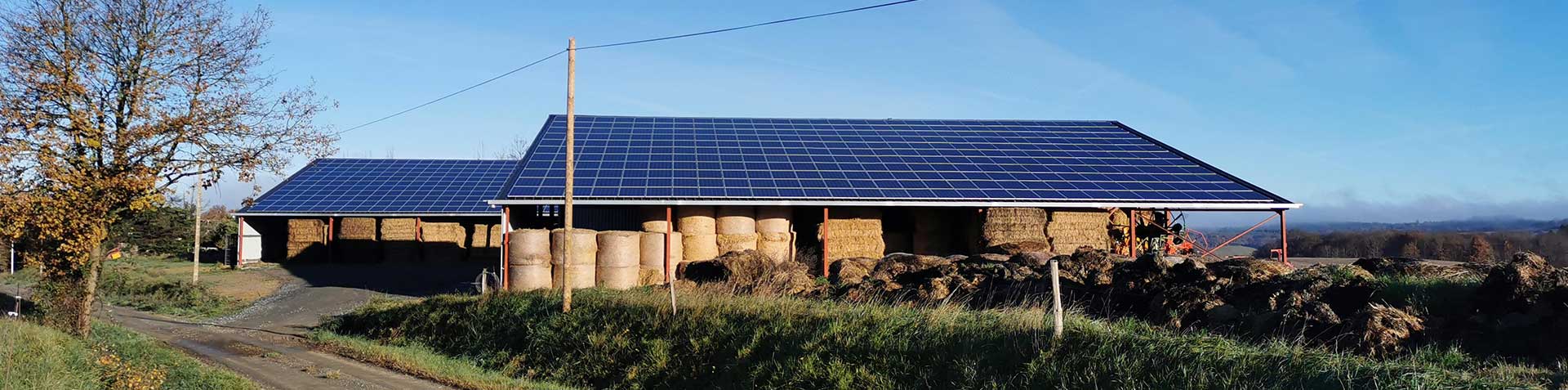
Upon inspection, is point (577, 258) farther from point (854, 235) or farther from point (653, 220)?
point (854, 235)

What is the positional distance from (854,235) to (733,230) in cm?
309

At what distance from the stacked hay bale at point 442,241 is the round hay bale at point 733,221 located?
1690cm

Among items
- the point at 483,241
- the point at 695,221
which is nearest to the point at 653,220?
the point at 695,221

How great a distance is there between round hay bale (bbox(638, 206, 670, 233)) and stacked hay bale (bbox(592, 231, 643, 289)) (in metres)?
1.59

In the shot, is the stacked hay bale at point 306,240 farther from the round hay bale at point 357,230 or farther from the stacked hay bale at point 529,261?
the stacked hay bale at point 529,261

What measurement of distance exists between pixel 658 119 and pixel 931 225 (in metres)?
12.2

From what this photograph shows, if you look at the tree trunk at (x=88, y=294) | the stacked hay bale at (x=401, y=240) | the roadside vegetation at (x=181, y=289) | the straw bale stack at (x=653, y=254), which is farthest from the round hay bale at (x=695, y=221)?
the stacked hay bale at (x=401, y=240)

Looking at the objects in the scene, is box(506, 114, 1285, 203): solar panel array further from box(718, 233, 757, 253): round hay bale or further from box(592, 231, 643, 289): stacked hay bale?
box(592, 231, 643, 289): stacked hay bale

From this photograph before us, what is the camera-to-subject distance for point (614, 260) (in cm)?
2127

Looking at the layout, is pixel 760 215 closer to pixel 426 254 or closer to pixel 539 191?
pixel 539 191

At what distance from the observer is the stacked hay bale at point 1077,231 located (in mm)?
23984

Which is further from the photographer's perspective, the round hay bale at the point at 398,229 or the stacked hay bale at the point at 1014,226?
the round hay bale at the point at 398,229

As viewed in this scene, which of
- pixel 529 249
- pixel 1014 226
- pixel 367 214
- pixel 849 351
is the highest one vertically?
pixel 367 214

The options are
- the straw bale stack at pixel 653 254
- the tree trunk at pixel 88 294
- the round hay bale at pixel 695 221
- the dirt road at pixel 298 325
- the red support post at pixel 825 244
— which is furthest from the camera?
the red support post at pixel 825 244
